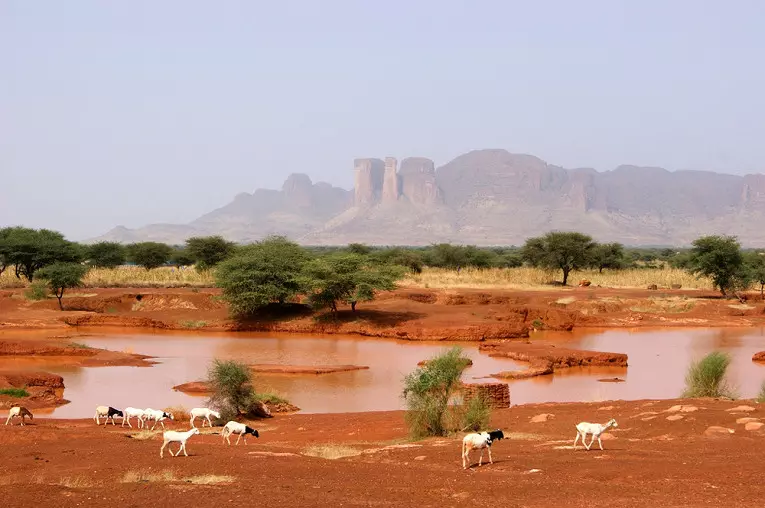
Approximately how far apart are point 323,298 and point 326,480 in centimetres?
3222

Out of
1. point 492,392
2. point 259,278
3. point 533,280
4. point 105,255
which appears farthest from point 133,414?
point 105,255

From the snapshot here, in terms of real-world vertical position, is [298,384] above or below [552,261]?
below

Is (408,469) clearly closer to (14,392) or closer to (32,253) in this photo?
(14,392)

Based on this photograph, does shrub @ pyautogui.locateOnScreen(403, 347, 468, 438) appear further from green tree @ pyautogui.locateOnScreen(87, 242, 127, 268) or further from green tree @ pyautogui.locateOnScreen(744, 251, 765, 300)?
green tree @ pyautogui.locateOnScreen(87, 242, 127, 268)

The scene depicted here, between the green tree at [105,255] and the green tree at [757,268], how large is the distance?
5240 centimetres

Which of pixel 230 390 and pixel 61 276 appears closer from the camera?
pixel 230 390

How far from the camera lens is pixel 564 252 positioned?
60.9 metres

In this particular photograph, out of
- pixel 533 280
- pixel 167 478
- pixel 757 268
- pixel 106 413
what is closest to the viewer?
pixel 167 478

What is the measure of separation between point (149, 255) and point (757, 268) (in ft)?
168

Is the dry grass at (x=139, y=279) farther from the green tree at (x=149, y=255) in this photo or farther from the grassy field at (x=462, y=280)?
the green tree at (x=149, y=255)

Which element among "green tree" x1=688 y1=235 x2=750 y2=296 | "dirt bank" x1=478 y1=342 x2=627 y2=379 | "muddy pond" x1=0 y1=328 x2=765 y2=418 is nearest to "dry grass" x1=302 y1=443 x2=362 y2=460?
"muddy pond" x1=0 y1=328 x2=765 y2=418

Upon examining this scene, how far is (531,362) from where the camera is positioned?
92.8 feet

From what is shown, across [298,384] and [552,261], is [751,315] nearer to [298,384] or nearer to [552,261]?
[552,261]

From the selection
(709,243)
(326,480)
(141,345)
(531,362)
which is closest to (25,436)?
(326,480)
